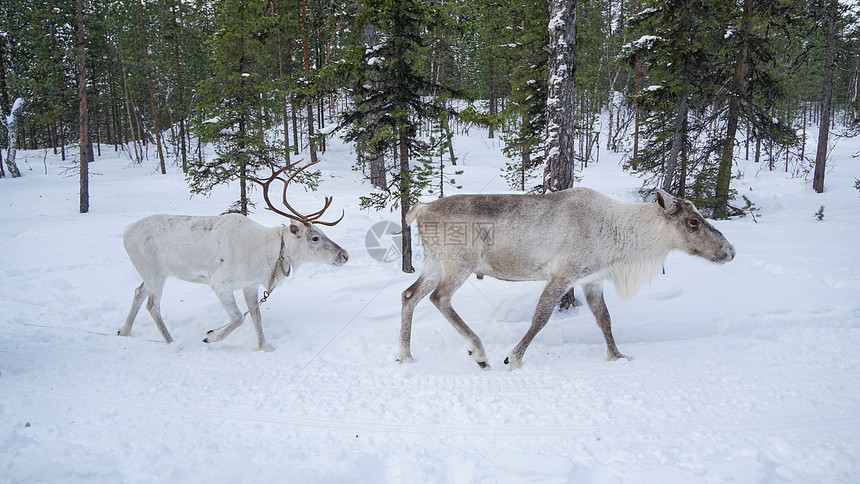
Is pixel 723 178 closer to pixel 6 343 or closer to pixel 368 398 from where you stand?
pixel 368 398

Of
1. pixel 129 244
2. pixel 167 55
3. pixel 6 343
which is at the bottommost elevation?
pixel 6 343

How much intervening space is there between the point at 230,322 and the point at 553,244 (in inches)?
151

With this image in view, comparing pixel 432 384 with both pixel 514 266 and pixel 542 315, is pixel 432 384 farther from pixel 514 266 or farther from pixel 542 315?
pixel 514 266

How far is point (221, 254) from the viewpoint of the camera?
524cm

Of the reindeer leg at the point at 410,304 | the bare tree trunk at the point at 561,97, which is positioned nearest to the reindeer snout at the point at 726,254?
the bare tree trunk at the point at 561,97

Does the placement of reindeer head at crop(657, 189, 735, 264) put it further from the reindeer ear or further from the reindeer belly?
the reindeer belly

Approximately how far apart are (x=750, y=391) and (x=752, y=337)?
4.63 feet

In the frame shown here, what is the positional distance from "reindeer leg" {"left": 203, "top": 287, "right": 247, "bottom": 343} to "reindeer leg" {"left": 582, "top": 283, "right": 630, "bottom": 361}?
4071 mm

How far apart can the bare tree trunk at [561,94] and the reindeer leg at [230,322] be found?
440 centimetres

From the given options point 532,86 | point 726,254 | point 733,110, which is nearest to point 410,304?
point 726,254

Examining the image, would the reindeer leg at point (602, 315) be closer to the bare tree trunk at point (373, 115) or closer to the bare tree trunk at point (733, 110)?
the bare tree trunk at point (373, 115)

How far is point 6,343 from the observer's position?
4895 millimetres

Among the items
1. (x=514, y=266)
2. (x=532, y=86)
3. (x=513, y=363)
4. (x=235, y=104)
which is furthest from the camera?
(x=532, y=86)

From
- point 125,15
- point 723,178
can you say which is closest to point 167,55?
point 125,15
